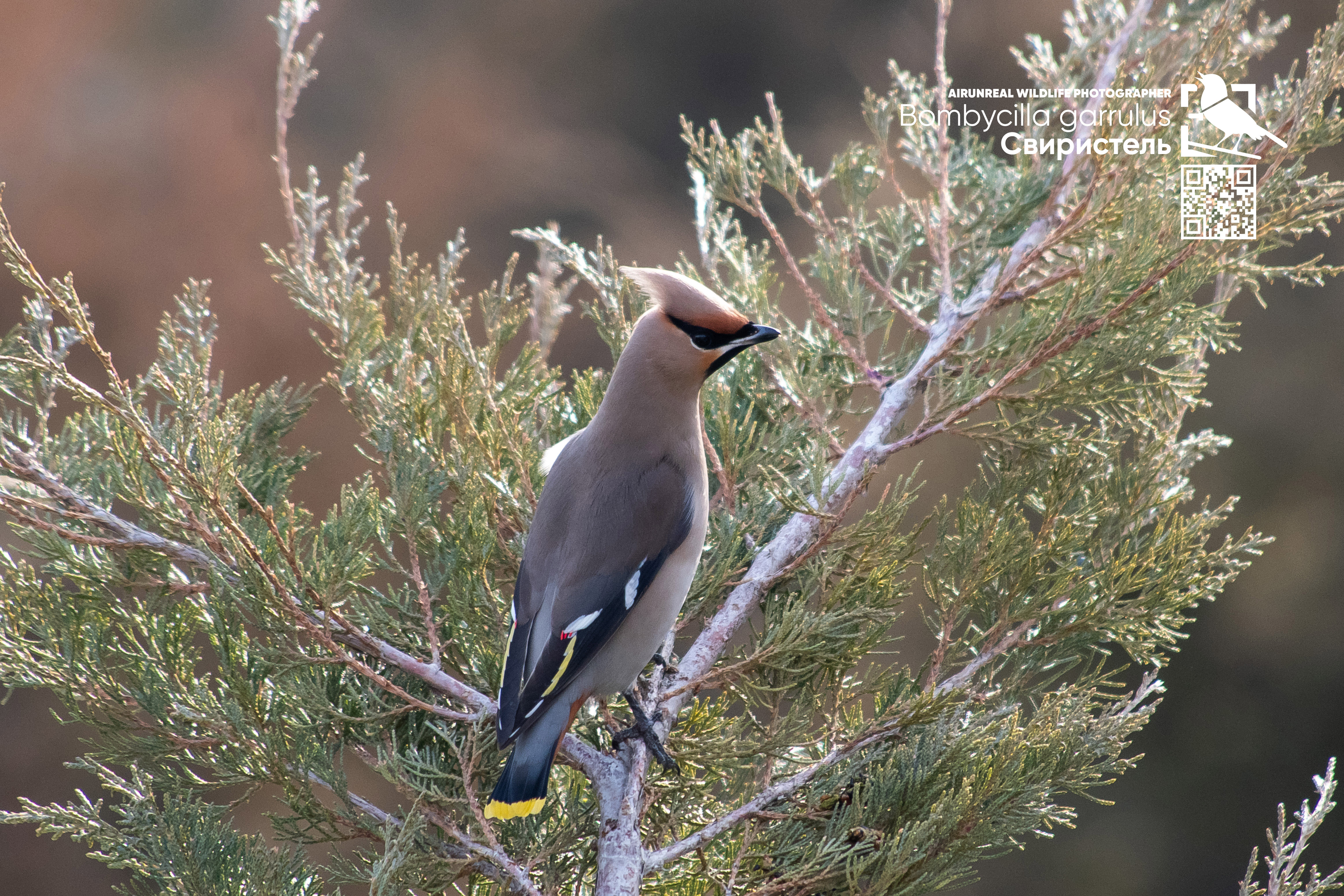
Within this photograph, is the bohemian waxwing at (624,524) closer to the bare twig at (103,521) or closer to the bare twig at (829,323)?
the bare twig at (829,323)

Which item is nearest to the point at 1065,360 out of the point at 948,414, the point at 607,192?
the point at 948,414

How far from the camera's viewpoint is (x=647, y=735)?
1.48m

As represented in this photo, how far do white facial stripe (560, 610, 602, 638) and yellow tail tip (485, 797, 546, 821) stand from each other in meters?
0.25

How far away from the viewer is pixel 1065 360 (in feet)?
4.99

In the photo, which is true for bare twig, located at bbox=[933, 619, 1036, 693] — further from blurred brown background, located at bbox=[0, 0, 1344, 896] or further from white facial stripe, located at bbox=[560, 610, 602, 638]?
blurred brown background, located at bbox=[0, 0, 1344, 896]

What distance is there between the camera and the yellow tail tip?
4.51 ft

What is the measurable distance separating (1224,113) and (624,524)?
1030 millimetres

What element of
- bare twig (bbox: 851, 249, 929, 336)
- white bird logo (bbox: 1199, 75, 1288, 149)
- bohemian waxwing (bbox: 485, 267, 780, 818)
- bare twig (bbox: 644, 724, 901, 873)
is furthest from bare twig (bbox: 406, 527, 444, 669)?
white bird logo (bbox: 1199, 75, 1288, 149)

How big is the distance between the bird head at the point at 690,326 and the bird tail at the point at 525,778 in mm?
607

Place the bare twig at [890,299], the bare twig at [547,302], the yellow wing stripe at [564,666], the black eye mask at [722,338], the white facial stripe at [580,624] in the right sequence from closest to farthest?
the yellow wing stripe at [564,666] → the white facial stripe at [580,624] → the black eye mask at [722,338] → the bare twig at [890,299] → the bare twig at [547,302]

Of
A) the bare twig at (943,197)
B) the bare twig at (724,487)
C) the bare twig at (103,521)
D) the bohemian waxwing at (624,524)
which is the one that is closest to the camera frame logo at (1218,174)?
the bare twig at (943,197)

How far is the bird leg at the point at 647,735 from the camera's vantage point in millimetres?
1449

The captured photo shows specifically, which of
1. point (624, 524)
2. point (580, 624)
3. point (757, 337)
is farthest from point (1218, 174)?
point (580, 624)

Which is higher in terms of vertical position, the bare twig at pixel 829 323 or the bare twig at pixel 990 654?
the bare twig at pixel 829 323
